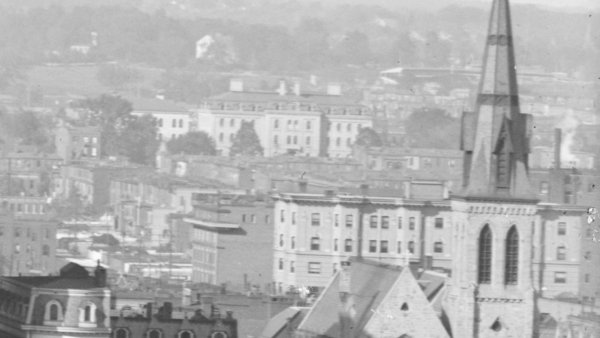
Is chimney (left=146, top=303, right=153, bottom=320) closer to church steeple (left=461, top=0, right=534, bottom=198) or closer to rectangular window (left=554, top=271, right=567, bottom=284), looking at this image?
church steeple (left=461, top=0, right=534, bottom=198)

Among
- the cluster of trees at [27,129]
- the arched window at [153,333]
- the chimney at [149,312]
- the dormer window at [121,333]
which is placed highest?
the cluster of trees at [27,129]

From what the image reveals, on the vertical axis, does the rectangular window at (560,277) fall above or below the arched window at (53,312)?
below

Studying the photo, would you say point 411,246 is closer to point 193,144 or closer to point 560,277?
point 560,277

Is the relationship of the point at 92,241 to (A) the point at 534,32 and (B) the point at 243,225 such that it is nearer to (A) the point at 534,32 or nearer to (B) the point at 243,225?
(B) the point at 243,225

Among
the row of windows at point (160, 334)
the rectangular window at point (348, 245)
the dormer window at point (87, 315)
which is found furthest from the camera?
the rectangular window at point (348, 245)

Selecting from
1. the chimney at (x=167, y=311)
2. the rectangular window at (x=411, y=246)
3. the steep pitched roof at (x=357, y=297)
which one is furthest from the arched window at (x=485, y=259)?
the rectangular window at (x=411, y=246)

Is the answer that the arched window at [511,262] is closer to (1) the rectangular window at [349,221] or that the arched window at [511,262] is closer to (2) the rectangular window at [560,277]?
(2) the rectangular window at [560,277]

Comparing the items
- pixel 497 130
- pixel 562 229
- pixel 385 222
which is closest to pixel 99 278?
pixel 497 130
